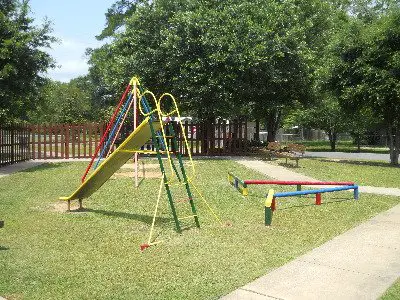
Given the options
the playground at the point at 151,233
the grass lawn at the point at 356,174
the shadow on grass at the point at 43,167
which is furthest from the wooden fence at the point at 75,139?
the playground at the point at 151,233

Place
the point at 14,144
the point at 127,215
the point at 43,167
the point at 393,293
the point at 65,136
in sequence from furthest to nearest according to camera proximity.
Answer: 1. the point at 65,136
2. the point at 14,144
3. the point at 43,167
4. the point at 127,215
5. the point at 393,293

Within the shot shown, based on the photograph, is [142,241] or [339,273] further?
[142,241]

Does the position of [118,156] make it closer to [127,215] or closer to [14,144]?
[127,215]

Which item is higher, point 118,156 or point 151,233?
point 118,156

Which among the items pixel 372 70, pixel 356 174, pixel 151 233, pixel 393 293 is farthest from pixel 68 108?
pixel 393 293

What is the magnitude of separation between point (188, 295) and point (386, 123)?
20393mm

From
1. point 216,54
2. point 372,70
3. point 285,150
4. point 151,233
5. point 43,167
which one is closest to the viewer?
point 151,233

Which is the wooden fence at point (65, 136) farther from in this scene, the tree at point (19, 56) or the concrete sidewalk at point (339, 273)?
the concrete sidewalk at point (339, 273)

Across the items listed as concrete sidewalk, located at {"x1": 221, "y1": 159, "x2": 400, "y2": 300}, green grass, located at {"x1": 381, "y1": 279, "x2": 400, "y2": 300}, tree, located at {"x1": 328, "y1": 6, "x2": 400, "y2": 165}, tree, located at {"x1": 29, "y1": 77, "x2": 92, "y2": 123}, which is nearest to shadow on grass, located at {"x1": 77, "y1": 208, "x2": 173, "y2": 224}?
concrete sidewalk, located at {"x1": 221, "y1": 159, "x2": 400, "y2": 300}

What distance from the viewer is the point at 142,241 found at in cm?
738

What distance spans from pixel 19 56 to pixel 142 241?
1416 cm

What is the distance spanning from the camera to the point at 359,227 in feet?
27.7

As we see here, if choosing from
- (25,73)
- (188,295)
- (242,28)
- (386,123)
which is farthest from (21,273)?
(386,123)

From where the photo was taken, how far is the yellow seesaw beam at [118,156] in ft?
27.6
